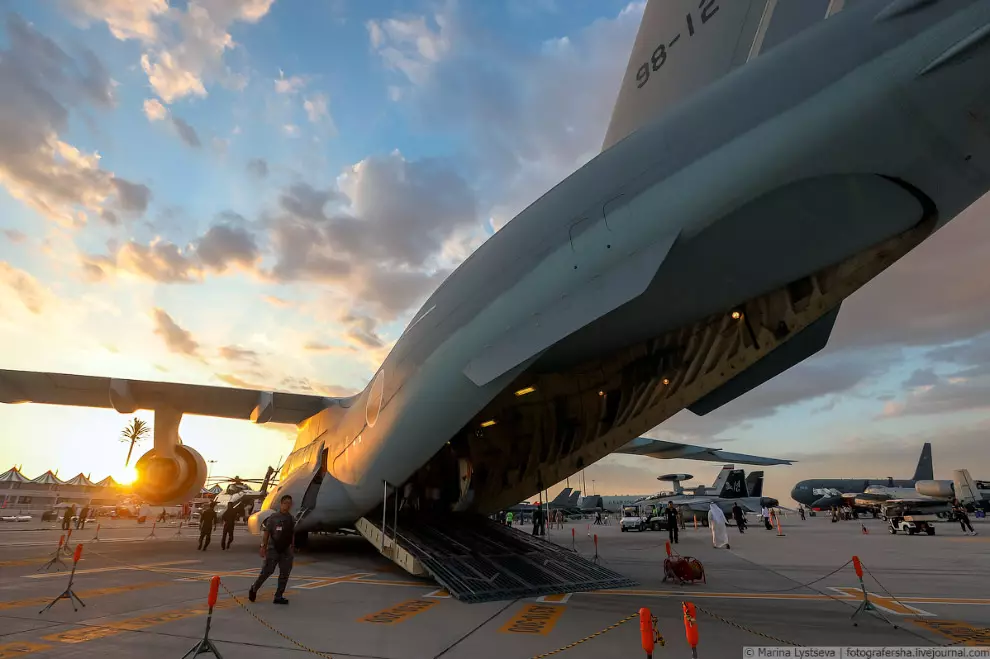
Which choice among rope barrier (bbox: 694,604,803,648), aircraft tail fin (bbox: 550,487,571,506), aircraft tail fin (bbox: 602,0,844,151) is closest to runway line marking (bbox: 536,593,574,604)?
rope barrier (bbox: 694,604,803,648)

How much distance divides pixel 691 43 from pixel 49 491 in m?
111

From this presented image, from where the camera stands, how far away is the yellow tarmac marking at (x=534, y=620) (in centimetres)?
555

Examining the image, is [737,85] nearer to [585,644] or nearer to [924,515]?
[585,644]

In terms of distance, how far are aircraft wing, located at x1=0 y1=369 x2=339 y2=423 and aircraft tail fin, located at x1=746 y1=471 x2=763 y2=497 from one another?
3805cm

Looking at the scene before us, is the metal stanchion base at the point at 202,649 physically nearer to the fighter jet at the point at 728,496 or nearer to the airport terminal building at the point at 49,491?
the fighter jet at the point at 728,496

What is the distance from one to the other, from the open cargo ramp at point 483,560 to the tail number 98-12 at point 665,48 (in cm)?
812

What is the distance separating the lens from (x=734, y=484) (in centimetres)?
3819

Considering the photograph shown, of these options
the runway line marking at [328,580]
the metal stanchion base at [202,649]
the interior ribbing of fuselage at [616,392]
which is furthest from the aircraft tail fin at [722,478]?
the metal stanchion base at [202,649]

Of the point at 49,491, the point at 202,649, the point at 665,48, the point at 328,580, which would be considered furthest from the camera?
the point at 49,491

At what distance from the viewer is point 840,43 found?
200 inches

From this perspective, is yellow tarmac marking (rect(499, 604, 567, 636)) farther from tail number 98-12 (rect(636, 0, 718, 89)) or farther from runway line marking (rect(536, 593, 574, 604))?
tail number 98-12 (rect(636, 0, 718, 89))

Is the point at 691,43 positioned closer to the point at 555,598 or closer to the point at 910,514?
the point at 555,598

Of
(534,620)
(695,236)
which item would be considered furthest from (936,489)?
(534,620)

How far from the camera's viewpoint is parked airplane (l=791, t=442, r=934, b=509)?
4966 centimetres
